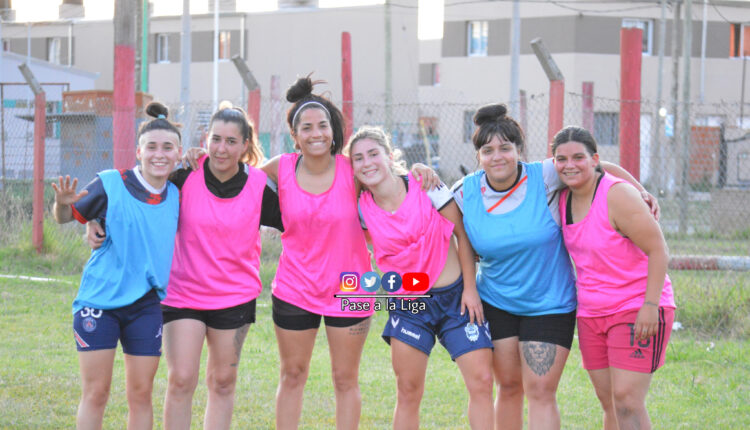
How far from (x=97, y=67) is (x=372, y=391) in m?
39.3

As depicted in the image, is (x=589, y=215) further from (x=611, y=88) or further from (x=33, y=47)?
(x=33, y=47)

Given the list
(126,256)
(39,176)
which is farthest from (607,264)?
(39,176)

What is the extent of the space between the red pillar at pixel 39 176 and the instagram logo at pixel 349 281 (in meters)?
7.71

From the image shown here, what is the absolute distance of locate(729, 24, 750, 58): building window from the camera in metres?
35.0

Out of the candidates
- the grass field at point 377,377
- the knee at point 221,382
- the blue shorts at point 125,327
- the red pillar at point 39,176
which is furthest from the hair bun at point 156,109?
the red pillar at point 39,176

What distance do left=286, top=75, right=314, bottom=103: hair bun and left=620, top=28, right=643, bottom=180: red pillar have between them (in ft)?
13.9

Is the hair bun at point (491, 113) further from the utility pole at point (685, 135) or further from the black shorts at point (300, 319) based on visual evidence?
the utility pole at point (685, 135)

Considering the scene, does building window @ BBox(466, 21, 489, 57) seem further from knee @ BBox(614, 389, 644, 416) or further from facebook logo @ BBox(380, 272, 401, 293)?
knee @ BBox(614, 389, 644, 416)

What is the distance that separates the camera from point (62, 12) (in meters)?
41.9

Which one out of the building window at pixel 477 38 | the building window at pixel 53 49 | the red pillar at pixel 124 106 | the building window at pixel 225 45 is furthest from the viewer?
the building window at pixel 53 49

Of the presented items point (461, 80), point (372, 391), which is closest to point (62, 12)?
point (461, 80)

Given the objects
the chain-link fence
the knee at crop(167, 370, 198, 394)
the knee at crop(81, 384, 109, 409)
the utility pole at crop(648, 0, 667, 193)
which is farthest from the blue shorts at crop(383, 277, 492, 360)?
the utility pole at crop(648, 0, 667, 193)

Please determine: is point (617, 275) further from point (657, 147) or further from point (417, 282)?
point (657, 147)

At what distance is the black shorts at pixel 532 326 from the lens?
4.58m
